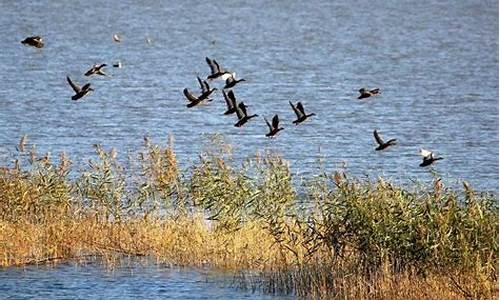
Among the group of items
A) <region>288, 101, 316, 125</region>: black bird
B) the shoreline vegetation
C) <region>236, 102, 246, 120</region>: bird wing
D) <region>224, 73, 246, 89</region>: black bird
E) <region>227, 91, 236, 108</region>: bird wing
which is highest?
<region>224, 73, 246, 89</region>: black bird

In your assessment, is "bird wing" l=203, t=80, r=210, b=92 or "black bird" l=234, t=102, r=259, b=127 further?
"bird wing" l=203, t=80, r=210, b=92

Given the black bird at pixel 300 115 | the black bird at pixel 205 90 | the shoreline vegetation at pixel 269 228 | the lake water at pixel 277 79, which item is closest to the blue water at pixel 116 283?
the shoreline vegetation at pixel 269 228

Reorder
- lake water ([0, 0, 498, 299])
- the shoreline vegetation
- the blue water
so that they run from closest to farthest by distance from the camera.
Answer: the shoreline vegetation → the blue water → lake water ([0, 0, 498, 299])

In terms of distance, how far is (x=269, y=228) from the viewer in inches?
768

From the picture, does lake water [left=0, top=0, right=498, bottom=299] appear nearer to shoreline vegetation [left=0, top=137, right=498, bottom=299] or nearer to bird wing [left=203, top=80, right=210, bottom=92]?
shoreline vegetation [left=0, top=137, right=498, bottom=299]

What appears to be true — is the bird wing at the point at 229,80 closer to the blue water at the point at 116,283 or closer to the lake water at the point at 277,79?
the blue water at the point at 116,283

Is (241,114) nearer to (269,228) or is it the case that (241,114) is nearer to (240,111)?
(240,111)

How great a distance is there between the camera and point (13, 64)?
57.1 meters

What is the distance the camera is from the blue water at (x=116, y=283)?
19359 mm

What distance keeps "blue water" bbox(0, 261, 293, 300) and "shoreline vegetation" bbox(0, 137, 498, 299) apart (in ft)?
0.62

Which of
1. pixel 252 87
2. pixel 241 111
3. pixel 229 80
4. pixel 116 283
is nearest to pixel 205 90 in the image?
pixel 229 80

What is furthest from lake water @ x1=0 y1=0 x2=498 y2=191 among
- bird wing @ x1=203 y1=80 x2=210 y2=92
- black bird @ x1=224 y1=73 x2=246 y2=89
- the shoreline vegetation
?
black bird @ x1=224 y1=73 x2=246 y2=89

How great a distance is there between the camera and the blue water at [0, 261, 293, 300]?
19359 mm

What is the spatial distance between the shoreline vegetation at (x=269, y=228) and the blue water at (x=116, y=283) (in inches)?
7.4
